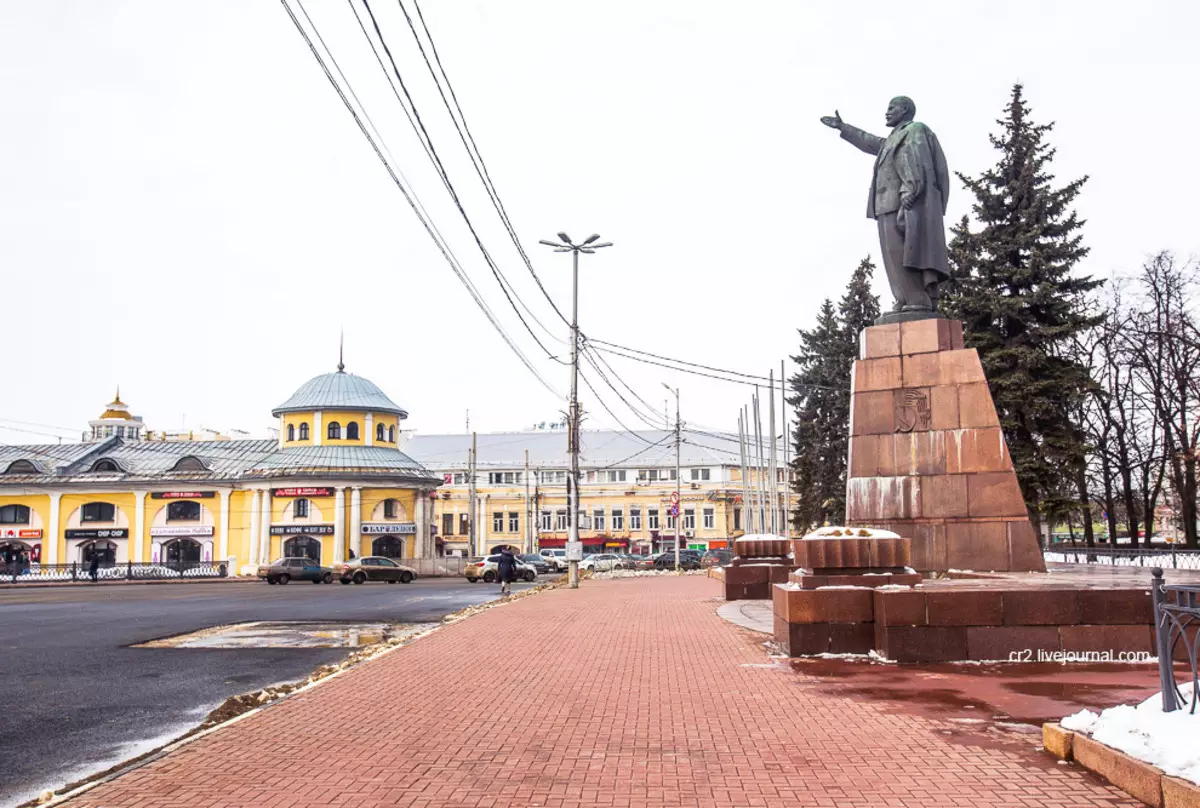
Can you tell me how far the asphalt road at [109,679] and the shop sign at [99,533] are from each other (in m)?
37.6

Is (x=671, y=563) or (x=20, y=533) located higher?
(x=20, y=533)

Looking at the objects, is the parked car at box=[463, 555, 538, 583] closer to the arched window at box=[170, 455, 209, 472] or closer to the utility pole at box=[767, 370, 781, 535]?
the utility pole at box=[767, 370, 781, 535]

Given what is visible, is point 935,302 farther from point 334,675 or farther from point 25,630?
point 25,630

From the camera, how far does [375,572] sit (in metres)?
44.4

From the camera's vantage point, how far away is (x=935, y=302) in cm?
1538

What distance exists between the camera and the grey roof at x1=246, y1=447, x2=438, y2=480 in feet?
185

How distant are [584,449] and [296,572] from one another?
39.9m

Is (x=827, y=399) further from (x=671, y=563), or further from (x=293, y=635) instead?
(x=293, y=635)

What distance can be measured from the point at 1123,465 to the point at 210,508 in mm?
45211

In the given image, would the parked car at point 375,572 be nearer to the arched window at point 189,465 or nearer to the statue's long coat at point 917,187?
the arched window at point 189,465

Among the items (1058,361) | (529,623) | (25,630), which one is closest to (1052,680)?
(529,623)

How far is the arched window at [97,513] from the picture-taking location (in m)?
56.8

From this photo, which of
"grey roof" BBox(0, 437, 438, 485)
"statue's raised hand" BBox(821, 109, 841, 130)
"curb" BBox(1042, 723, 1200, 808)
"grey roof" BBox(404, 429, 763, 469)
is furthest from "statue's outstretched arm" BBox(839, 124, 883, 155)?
"grey roof" BBox(404, 429, 763, 469)

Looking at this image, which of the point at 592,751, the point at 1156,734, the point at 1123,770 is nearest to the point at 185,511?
the point at 592,751
